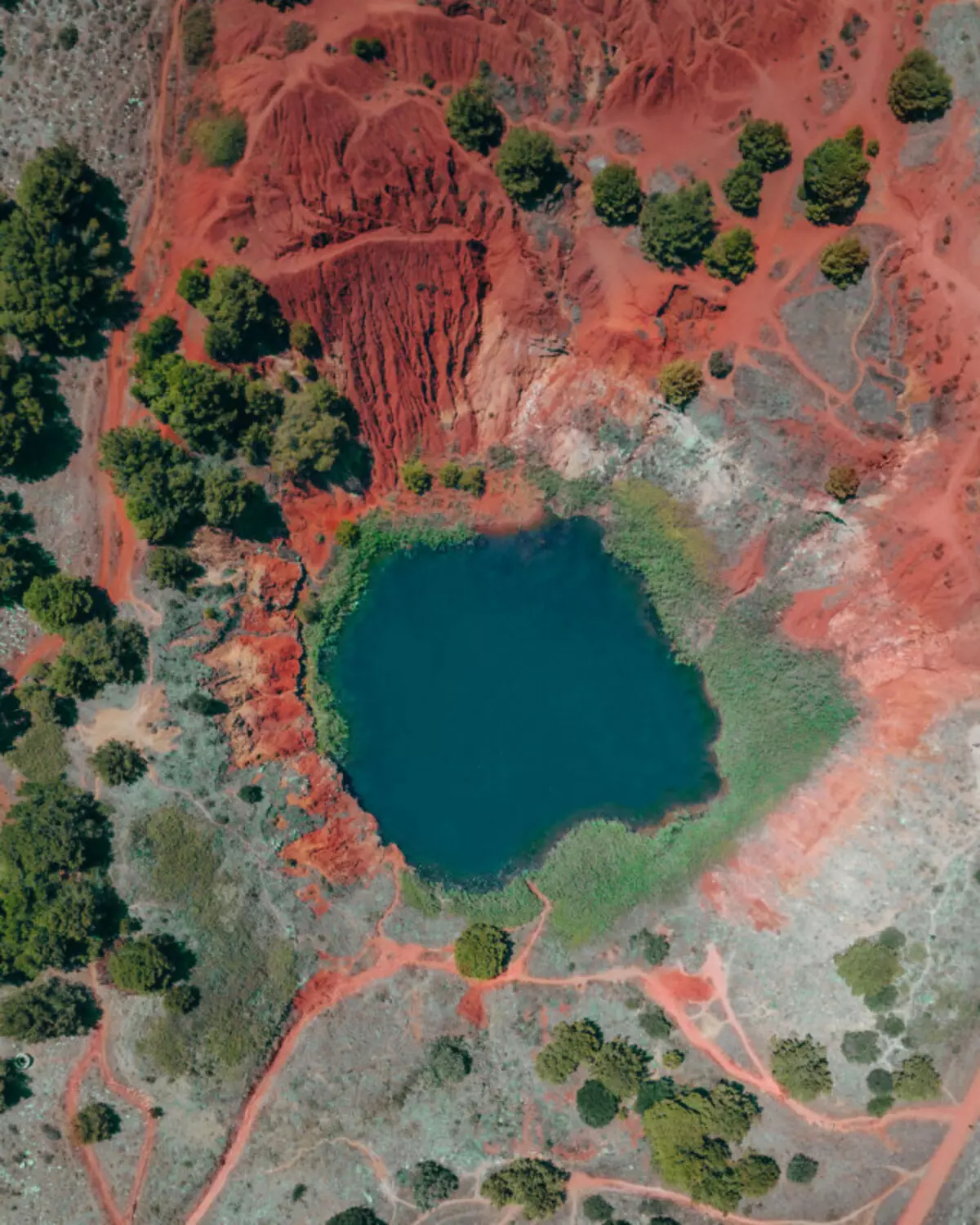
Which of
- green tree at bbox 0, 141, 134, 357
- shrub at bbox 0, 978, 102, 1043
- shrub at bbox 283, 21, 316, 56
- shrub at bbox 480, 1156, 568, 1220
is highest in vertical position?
shrub at bbox 283, 21, 316, 56

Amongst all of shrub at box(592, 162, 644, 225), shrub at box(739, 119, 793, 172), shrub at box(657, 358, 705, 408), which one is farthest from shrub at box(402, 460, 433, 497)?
shrub at box(739, 119, 793, 172)

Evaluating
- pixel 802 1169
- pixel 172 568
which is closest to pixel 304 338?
pixel 172 568

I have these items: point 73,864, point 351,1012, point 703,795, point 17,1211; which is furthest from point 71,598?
point 703,795

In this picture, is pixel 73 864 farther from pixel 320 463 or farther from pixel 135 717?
pixel 320 463

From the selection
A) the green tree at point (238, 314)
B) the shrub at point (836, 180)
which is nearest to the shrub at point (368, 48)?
the green tree at point (238, 314)

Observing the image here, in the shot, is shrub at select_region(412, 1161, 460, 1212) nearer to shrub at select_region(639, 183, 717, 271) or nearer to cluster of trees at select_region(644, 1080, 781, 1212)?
cluster of trees at select_region(644, 1080, 781, 1212)

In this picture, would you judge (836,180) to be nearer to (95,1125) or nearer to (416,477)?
(416,477)
